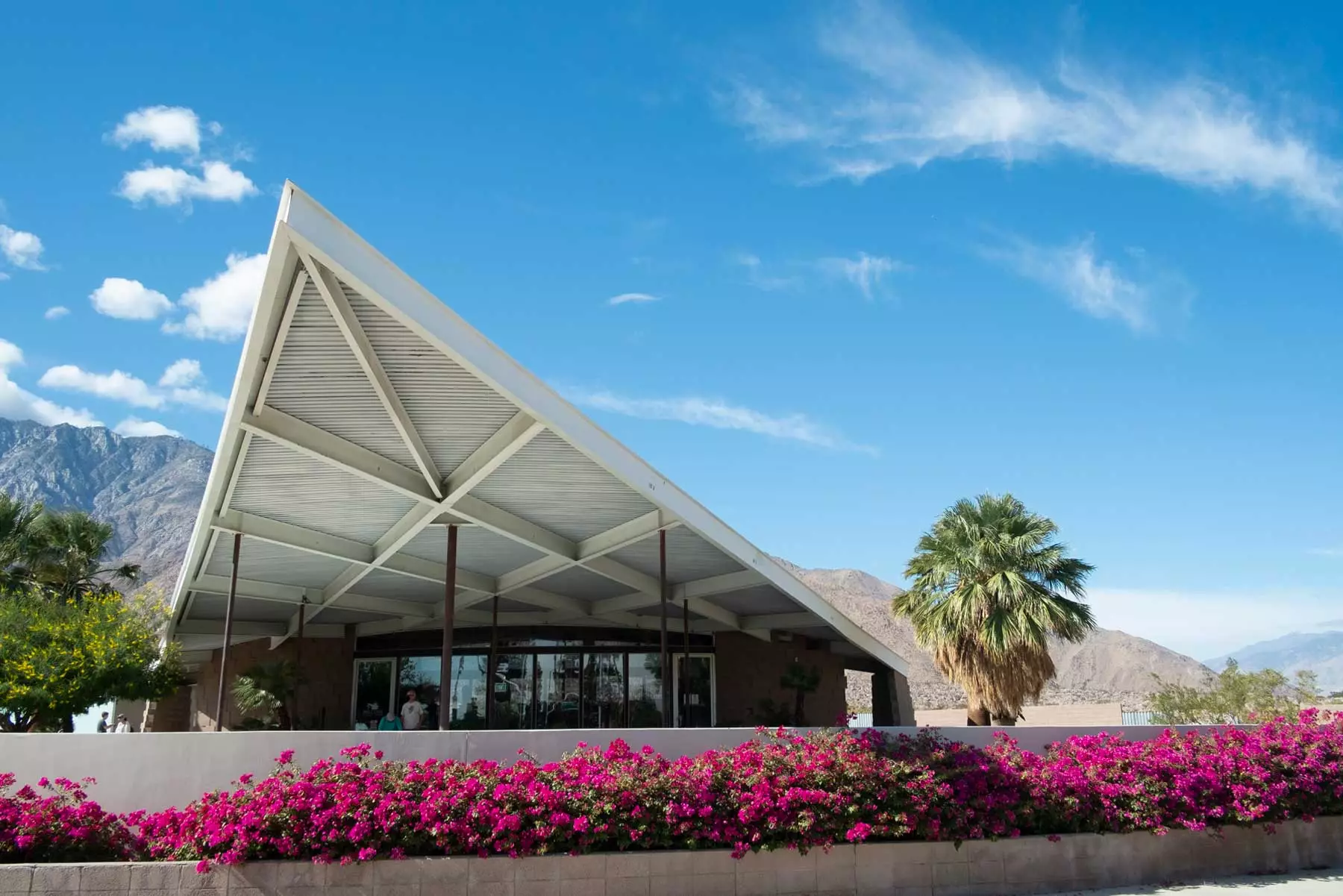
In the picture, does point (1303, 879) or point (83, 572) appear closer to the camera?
point (1303, 879)

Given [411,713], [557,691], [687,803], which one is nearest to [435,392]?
[687,803]

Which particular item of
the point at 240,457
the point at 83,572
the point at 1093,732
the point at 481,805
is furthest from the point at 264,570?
the point at 1093,732

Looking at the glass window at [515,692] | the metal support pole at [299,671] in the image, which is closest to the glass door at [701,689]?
the glass window at [515,692]

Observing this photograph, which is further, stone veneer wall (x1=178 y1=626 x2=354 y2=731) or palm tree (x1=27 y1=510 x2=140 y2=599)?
stone veneer wall (x1=178 y1=626 x2=354 y2=731)

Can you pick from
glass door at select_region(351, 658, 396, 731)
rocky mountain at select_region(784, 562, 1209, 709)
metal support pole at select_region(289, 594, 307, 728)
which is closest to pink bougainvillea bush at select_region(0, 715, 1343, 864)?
metal support pole at select_region(289, 594, 307, 728)

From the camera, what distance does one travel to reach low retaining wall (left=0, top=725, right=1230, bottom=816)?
8.80m

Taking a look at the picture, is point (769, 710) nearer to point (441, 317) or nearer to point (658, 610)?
point (658, 610)

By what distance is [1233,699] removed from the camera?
87.6ft

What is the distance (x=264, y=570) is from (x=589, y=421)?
1053cm

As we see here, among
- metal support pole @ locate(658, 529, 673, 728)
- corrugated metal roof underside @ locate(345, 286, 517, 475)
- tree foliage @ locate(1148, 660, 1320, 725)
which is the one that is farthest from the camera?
tree foliage @ locate(1148, 660, 1320, 725)

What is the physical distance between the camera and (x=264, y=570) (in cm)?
1831

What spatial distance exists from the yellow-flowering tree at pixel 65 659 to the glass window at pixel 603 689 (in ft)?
30.6

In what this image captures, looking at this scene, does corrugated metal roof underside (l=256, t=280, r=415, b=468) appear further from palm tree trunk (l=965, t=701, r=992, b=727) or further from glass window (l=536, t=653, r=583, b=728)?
palm tree trunk (l=965, t=701, r=992, b=727)

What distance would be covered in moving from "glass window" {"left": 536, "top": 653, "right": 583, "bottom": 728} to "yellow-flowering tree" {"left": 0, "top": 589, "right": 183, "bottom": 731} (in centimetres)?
835
